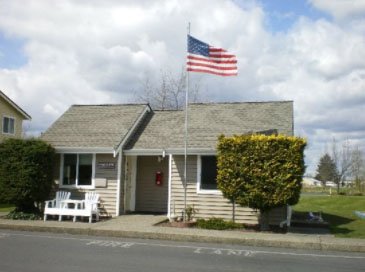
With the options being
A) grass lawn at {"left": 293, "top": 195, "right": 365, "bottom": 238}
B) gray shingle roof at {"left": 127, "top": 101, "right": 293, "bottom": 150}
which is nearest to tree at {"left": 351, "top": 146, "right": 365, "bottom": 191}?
grass lawn at {"left": 293, "top": 195, "right": 365, "bottom": 238}

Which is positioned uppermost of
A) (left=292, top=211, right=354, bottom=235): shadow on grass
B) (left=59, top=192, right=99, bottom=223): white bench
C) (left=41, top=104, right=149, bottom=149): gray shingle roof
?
(left=41, top=104, right=149, bottom=149): gray shingle roof

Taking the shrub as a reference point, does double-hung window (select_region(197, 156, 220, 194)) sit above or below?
above

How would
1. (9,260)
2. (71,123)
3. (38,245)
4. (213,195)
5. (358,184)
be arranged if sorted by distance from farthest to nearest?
1. (358,184)
2. (71,123)
3. (213,195)
4. (38,245)
5. (9,260)

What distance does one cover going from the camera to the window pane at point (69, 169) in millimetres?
19891

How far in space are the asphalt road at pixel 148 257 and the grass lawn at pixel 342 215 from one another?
3935mm

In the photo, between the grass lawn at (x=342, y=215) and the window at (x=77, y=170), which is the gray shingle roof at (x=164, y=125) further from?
the grass lawn at (x=342, y=215)

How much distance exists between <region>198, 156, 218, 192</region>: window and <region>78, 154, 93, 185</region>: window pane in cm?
459

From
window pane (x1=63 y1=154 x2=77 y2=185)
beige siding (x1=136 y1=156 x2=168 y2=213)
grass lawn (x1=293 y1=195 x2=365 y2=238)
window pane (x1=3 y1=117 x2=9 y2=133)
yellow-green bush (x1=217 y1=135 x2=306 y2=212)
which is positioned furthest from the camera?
window pane (x1=3 y1=117 x2=9 y2=133)

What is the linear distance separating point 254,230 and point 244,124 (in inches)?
202

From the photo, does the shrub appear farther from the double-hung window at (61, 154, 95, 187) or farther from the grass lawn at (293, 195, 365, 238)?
the double-hung window at (61, 154, 95, 187)

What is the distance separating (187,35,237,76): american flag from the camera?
56.9ft

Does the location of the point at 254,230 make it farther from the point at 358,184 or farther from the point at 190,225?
the point at 358,184

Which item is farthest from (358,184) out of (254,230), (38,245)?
(38,245)

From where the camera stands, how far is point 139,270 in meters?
9.32
